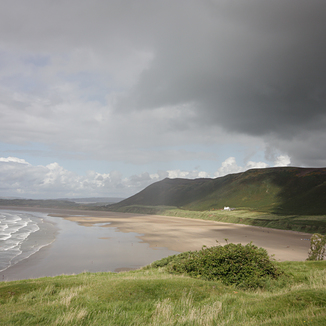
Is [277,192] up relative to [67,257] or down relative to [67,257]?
up

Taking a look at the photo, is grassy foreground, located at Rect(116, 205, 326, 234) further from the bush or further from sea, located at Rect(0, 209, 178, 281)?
the bush

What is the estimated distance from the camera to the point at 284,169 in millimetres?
195750

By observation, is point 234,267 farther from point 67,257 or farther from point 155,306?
point 67,257

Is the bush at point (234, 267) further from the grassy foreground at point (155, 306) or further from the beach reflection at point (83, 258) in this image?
the beach reflection at point (83, 258)

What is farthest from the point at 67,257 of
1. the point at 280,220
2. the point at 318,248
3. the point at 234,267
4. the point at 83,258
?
the point at 280,220

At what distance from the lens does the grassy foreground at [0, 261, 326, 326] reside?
302 inches

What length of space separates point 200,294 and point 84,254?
29.8 metres

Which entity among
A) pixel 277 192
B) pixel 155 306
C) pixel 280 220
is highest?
pixel 277 192

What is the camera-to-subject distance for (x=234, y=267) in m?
16.2

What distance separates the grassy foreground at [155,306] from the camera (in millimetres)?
7672

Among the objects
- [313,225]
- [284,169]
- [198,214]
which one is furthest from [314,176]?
[313,225]

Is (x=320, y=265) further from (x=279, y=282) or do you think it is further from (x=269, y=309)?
(x=269, y=309)

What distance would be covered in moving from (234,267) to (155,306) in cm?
838

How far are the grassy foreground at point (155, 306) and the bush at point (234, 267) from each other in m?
2.47
